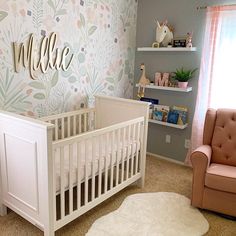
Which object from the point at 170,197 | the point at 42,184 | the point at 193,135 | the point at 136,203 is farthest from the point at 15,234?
the point at 193,135

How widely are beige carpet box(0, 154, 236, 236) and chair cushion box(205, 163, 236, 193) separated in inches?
12.8

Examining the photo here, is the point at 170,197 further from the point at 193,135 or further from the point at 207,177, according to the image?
the point at 193,135

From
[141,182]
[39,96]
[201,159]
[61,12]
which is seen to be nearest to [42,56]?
[39,96]

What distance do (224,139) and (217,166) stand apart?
32 cm

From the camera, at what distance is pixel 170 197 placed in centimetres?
263

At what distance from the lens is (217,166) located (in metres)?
2.47

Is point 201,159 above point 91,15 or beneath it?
beneath

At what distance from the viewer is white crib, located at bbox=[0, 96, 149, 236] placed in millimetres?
1771

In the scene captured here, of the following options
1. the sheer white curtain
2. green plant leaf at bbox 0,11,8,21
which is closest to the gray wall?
the sheer white curtain

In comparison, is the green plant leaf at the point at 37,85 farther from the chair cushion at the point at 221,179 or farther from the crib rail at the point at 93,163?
the chair cushion at the point at 221,179

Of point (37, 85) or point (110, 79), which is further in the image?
point (110, 79)

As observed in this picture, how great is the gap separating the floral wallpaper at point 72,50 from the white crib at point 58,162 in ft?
0.91

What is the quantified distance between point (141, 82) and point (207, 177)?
1734 millimetres

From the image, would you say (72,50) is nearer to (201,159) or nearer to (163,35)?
(163,35)
